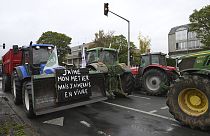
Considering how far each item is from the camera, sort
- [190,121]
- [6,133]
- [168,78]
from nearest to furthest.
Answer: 1. [6,133]
2. [190,121]
3. [168,78]

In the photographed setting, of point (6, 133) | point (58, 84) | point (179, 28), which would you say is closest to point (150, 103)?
point (58, 84)

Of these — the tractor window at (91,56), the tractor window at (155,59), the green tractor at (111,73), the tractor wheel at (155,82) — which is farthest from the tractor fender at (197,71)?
the tractor window at (155,59)

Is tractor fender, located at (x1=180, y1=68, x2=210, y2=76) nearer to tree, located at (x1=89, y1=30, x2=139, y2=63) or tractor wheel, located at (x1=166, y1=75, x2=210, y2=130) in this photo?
tractor wheel, located at (x1=166, y1=75, x2=210, y2=130)

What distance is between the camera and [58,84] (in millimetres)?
7262

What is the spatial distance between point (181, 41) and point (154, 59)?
5071 cm

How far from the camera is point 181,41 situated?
59906mm

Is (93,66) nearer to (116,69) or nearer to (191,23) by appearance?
(116,69)

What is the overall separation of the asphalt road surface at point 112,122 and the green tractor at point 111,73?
1.31 meters

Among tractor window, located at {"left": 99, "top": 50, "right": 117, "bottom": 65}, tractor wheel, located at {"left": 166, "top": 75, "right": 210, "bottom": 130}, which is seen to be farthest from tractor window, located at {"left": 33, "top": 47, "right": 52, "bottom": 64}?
tractor wheel, located at {"left": 166, "top": 75, "right": 210, "bottom": 130}

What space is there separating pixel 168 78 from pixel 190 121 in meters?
5.66

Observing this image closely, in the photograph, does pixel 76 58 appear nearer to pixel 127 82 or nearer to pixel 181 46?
pixel 127 82

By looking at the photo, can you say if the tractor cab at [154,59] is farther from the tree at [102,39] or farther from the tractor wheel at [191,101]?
the tree at [102,39]

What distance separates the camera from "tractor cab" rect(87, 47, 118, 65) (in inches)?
449

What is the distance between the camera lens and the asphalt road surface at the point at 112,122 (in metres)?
5.90
